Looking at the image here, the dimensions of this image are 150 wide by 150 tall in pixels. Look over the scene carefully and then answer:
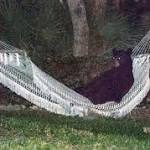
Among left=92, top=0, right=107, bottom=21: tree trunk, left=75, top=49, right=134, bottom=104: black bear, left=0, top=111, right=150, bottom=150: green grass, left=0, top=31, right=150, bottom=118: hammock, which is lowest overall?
left=0, top=111, right=150, bottom=150: green grass

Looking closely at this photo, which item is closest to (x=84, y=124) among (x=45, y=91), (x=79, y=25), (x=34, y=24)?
(x=45, y=91)

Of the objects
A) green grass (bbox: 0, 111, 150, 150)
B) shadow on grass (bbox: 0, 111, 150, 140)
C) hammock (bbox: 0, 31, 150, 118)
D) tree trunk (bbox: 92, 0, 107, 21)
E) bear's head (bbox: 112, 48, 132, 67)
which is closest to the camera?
green grass (bbox: 0, 111, 150, 150)

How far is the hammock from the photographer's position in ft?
26.7

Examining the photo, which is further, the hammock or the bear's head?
the bear's head

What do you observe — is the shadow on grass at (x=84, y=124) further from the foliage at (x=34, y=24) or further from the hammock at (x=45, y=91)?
the foliage at (x=34, y=24)

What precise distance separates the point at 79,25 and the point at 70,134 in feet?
9.47

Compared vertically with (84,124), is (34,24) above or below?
above

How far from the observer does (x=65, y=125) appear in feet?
27.2

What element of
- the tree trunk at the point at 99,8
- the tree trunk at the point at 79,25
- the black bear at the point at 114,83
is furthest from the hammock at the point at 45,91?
the black bear at the point at 114,83

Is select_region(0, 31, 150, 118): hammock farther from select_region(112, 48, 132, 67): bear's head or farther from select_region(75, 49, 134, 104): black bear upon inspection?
select_region(75, 49, 134, 104): black bear

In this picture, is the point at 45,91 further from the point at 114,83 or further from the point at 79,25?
the point at 114,83

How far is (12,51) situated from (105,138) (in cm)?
192

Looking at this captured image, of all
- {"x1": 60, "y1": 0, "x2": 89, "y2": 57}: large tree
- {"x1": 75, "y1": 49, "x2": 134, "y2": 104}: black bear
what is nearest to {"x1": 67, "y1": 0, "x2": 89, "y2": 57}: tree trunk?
{"x1": 60, "y1": 0, "x2": 89, "y2": 57}: large tree

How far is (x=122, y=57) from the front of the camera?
456 inches
